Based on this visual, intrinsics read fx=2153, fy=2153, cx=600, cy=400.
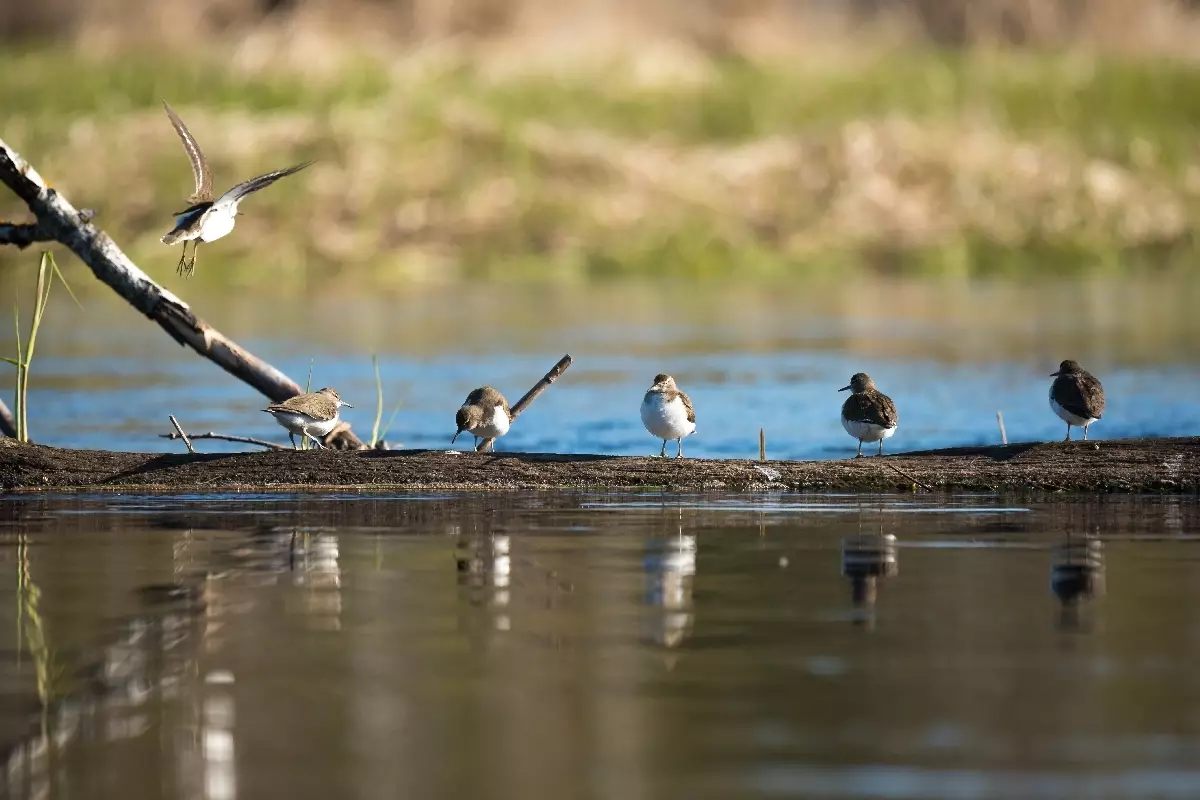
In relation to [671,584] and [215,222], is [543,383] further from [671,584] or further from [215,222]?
[671,584]

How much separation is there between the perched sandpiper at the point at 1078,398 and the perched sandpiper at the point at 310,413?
5.94 m

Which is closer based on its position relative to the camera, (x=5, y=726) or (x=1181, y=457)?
(x=5, y=726)

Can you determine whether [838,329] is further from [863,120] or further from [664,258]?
[863,120]

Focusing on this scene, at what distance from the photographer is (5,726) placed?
27.5 ft

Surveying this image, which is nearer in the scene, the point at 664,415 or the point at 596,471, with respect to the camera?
the point at 596,471

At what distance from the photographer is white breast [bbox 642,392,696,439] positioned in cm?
1680

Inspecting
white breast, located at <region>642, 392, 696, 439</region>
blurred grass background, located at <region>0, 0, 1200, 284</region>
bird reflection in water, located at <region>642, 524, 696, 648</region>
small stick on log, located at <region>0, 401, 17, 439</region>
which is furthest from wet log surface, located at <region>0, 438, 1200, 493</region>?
blurred grass background, located at <region>0, 0, 1200, 284</region>

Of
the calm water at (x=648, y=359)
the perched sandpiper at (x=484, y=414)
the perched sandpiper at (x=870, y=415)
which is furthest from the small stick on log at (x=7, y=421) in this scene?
the perched sandpiper at (x=870, y=415)

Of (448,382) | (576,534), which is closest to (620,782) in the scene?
(576,534)

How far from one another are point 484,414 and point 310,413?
1.57m

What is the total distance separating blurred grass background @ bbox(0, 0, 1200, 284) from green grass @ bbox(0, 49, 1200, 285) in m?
0.09

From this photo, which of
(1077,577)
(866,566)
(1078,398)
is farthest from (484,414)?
(1077,577)

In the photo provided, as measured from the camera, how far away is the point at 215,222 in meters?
14.6

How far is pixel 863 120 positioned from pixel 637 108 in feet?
25.2
